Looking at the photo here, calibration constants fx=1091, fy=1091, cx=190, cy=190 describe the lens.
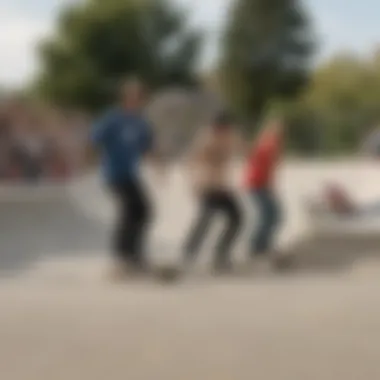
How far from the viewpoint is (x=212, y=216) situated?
32.1ft

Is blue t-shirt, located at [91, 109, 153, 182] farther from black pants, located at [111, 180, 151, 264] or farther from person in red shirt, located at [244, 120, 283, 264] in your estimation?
person in red shirt, located at [244, 120, 283, 264]

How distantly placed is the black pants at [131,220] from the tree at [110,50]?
17.3 meters

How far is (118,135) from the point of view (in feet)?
29.2

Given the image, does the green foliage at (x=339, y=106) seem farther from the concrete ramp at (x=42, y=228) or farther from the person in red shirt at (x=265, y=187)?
the person in red shirt at (x=265, y=187)

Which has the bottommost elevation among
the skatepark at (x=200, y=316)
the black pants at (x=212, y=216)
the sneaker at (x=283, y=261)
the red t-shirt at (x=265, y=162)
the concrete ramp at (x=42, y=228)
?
the skatepark at (x=200, y=316)

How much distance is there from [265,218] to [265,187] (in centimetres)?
29

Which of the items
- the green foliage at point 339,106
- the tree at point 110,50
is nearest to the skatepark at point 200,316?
the tree at point 110,50

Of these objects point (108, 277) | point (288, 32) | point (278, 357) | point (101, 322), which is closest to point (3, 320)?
point (101, 322)

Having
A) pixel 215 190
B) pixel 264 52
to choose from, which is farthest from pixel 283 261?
pixel 264 52

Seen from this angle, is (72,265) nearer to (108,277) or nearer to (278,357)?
(108,277)

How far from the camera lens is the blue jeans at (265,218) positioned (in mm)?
10297

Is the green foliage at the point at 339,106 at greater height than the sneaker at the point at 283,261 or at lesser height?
greater

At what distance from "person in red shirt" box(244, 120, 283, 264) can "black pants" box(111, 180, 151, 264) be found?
141cm

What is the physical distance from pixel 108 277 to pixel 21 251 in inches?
127
